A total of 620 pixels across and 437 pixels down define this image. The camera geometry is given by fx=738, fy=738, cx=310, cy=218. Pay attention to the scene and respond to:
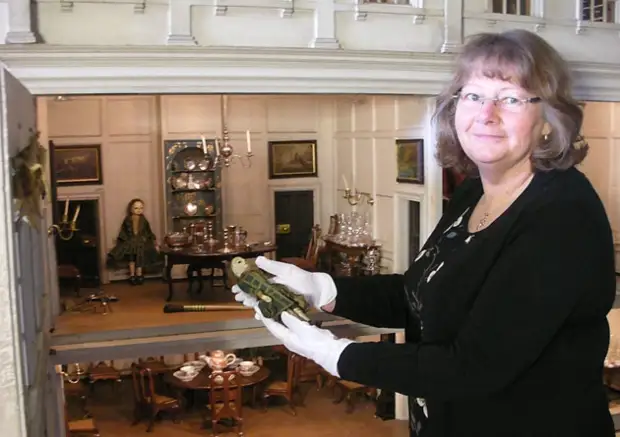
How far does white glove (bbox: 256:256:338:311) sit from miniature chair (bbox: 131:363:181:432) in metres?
4.35

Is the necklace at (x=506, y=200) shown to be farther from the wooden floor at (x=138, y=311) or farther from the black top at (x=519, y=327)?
the wooden floor at (x=138, y=311)

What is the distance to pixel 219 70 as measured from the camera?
10.7ft

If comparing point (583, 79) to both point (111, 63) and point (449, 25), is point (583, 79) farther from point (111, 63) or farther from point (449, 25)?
point (111, 63)

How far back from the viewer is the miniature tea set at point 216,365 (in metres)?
6.36

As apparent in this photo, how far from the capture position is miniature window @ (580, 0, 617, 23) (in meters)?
4.12

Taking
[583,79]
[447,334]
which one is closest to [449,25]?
[583,79]

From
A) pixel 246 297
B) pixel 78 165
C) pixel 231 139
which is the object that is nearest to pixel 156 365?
pixel 78 165

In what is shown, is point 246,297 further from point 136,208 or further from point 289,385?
point 136,208

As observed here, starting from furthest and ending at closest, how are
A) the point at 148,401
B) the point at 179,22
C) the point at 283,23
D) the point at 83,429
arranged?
the point at 148,401 → the point at 83,429 → the point at 283,23 → the point at 179,22

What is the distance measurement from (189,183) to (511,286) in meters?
6.61

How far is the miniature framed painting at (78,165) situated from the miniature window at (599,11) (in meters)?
5.11

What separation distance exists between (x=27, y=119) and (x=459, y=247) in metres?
1.80

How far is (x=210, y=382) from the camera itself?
6.27 m

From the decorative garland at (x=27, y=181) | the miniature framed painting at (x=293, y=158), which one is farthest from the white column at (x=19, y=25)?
the miniature framed painting at (x=293, y=158)
